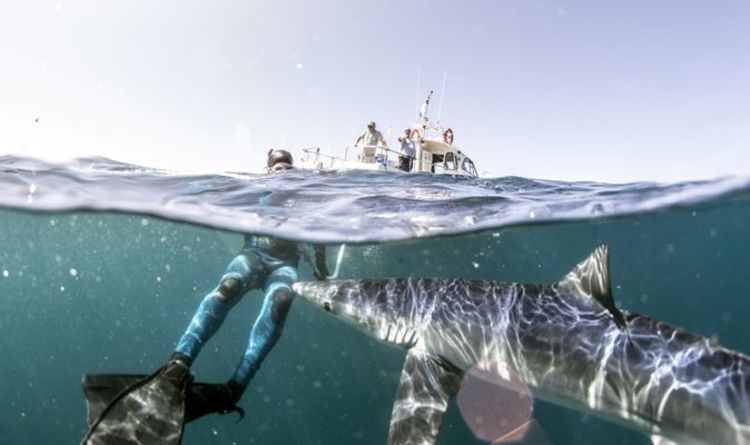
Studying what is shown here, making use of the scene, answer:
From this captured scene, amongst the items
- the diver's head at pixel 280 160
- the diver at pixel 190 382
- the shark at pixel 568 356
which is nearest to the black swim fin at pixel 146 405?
the diver at pixel 190 382

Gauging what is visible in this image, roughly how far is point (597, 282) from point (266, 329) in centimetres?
393

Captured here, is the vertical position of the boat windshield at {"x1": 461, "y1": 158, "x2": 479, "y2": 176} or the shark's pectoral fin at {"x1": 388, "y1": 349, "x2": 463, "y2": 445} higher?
the boat windshield at {"x1": 461, "y1": 158, "x2": 479, "y2": 176}

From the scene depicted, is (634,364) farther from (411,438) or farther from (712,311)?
(712,311)

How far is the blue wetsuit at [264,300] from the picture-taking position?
18.2 ft

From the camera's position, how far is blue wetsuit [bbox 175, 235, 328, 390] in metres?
5.55

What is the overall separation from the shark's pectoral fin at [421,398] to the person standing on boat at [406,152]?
13.7 metres

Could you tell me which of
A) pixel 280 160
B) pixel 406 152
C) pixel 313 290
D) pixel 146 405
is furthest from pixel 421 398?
pixel 406 152

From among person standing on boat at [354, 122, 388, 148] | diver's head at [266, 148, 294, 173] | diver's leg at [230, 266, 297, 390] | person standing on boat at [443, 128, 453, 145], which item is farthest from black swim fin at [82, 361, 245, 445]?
person standing on boat at [443, 128, 453, 145]

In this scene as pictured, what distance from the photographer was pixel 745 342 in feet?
112

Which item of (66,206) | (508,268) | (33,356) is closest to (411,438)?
(66,206)

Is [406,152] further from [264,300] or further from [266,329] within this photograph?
[266,329]

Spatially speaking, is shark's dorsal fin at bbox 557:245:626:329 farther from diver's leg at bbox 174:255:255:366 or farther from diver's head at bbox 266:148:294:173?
diver's head at bbox 266:148:294:173

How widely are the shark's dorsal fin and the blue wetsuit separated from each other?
12.0ft

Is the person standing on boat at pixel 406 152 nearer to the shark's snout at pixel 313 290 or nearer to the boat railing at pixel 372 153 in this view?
the boat railing at pixel 372 153
